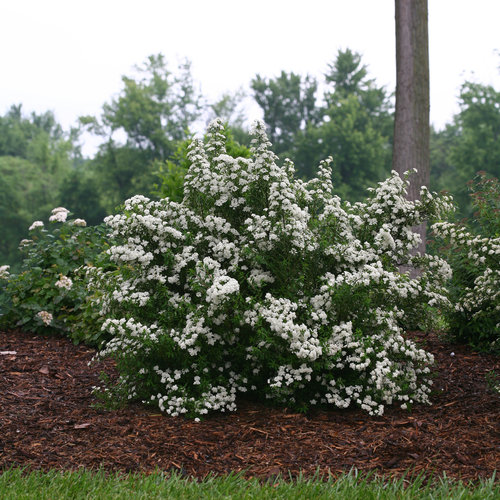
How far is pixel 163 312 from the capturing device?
16.3 feet

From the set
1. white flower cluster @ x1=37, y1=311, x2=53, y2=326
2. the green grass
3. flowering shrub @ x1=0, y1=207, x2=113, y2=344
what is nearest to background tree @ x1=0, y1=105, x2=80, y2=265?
flowering shrub @ x1=0, y1=207, x2=113, y2=344

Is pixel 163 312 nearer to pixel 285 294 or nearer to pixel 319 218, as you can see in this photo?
pixel 285 294

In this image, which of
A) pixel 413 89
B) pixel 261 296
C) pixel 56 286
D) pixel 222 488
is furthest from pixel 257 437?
pixel 413 89

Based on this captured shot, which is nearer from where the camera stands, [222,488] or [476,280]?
[222,488]

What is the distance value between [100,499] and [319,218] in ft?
9.79

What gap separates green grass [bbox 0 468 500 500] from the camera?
A: 10.7 feet

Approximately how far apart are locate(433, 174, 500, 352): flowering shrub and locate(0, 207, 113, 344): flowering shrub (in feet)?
13.7

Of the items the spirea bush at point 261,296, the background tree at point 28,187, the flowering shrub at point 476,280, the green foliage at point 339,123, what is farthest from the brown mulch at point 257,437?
the background tree at point 28,187

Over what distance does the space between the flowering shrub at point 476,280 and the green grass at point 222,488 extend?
223cm

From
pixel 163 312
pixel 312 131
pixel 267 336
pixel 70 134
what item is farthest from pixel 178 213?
Result: pixel 70 134

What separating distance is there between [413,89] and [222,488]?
25.3 ft

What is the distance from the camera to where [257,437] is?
4309 mm

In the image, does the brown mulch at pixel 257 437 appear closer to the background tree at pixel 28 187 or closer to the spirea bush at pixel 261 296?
the spirea bush at pixel 261 296

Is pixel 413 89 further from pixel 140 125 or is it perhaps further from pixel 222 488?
pixel 140 125
